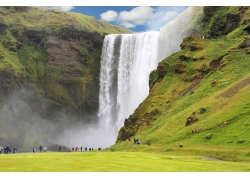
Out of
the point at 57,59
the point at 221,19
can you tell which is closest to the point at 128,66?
the point at 57,59

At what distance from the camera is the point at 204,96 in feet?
219

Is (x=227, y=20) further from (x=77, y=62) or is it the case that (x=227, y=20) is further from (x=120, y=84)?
(x=77, y=62)

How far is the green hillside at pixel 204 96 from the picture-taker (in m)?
53.2

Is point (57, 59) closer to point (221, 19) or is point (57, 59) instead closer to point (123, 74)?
point (123, 74)

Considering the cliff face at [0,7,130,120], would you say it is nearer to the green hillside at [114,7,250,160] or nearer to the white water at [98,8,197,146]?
the white water at [98,8,197,146]

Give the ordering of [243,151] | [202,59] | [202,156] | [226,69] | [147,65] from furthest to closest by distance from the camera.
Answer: [147,65] → [202,59] → [226,69] → [202,156] → [243,151]

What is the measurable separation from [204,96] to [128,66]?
6525cm

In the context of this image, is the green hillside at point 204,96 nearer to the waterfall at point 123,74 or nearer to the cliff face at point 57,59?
the waterfall at point 123,74

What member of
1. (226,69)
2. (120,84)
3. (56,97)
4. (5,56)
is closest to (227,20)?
(226,69)

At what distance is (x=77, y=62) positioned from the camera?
468 feet

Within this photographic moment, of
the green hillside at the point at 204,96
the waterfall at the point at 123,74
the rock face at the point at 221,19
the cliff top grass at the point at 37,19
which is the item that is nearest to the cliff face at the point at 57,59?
the cliff top grass at the point at 37,19

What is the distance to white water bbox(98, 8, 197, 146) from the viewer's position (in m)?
121

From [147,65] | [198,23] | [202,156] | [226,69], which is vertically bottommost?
[202,156]

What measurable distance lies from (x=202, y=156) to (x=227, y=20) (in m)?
57.7
